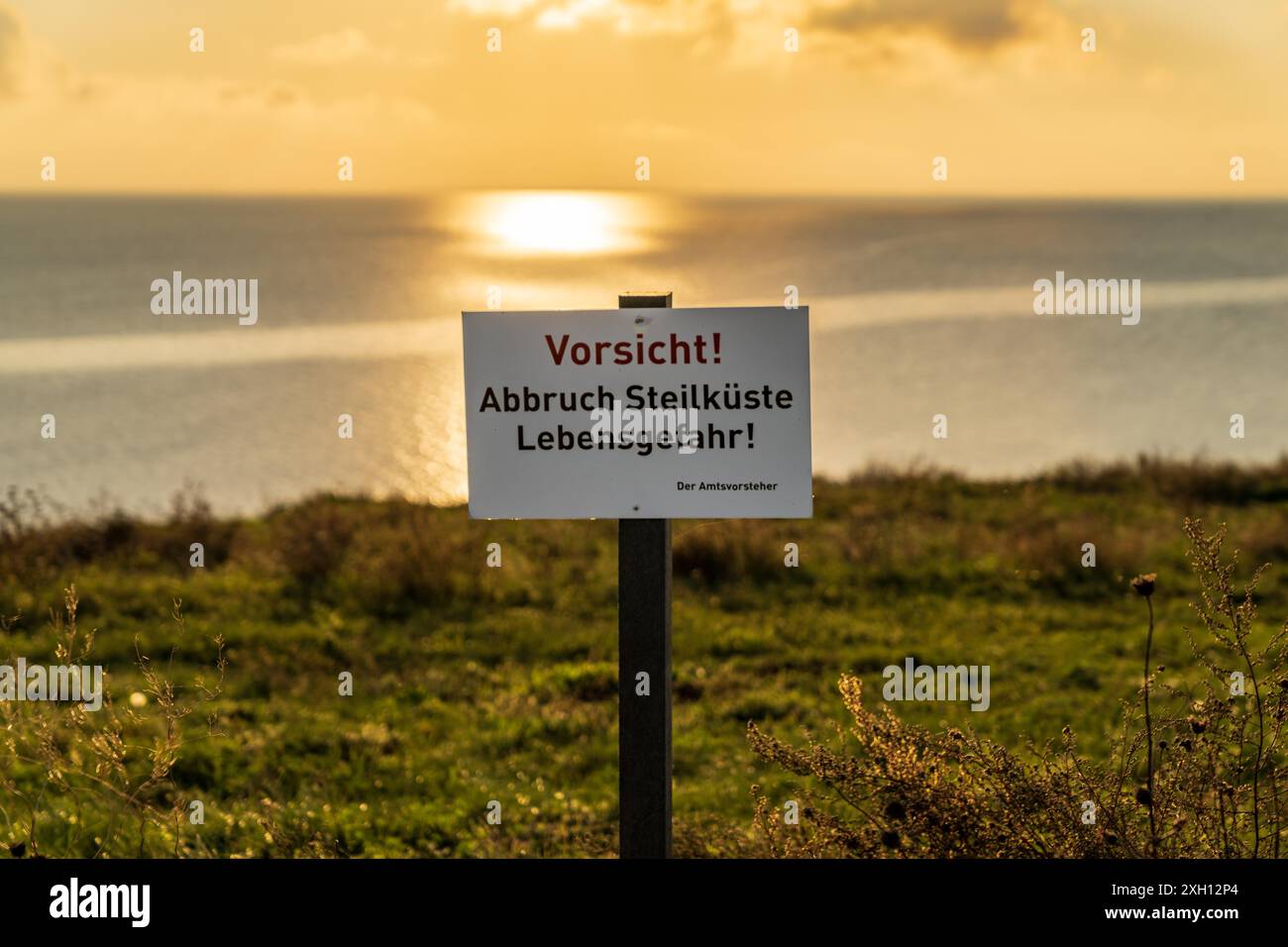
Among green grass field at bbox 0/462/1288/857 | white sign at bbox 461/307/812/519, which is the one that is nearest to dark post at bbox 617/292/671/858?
white sign at bbox 461/307/812/519

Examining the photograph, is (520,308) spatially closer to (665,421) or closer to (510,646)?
(510,646)

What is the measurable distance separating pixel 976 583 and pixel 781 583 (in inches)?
63.8

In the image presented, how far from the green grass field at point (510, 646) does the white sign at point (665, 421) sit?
176 cm

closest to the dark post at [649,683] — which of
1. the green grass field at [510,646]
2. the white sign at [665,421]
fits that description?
the white sign at [665,421]

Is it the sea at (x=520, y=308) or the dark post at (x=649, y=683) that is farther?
the sea at (x=520, y=308)

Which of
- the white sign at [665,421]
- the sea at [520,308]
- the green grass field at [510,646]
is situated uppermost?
the sea at [520,308]

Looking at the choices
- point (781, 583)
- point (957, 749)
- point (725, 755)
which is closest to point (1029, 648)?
point (781, 583)

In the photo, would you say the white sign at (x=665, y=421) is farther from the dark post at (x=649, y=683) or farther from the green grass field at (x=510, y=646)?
the green grass field at (x=510, y=646)

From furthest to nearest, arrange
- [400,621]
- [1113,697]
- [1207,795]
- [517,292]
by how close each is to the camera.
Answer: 1. [517,292]
2. [400,621]
3. [1113,697]
4. [1207,795]

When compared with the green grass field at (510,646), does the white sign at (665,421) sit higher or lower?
higher

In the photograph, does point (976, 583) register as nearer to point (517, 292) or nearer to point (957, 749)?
point (957, 749)

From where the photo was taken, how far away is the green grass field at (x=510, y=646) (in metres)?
6.41

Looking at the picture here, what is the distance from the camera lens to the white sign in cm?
421

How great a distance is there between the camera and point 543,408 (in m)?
4.26
